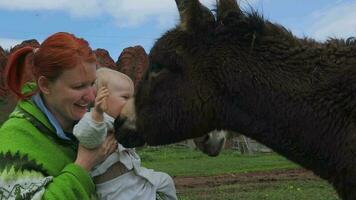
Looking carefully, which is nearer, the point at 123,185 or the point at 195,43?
the point at 123,185

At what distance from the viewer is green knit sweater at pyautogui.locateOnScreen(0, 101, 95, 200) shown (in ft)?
11.0

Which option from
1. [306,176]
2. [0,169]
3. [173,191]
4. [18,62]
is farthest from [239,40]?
[306,176]

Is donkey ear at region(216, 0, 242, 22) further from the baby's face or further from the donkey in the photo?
the baby's face

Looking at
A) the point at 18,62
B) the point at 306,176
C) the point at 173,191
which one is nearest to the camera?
the point at 18,62

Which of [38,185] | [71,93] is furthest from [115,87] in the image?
[38,185]

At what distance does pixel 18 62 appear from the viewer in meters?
3.75

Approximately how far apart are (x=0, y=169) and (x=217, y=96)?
5.69ft

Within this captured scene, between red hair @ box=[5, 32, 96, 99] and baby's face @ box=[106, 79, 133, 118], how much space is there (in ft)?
1.64

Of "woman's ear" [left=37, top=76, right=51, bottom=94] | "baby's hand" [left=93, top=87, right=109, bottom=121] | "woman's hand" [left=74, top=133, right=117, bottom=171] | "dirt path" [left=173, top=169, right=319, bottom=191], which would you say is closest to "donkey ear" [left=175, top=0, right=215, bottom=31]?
"baby's hand" [left=93, top=87, right=109, bottom=121]

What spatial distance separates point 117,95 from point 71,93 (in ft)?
2.35

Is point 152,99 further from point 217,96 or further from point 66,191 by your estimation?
point 66,191

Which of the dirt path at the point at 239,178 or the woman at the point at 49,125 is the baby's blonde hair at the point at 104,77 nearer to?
the woman at the point at 49,125

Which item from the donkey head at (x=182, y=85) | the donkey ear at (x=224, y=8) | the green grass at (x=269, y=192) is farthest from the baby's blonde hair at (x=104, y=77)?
the green grass at (x=269, y=192)

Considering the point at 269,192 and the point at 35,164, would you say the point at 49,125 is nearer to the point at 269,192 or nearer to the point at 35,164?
the point at 35,164
